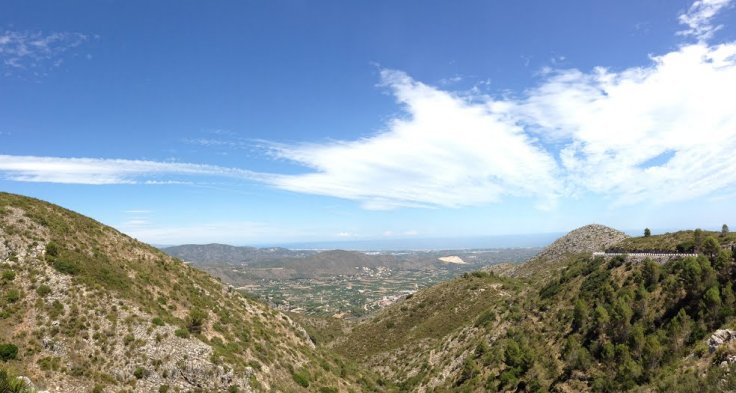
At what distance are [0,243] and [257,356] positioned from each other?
88.9 ft

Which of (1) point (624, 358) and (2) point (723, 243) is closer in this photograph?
(1) point (624, 358)

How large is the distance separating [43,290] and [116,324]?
690cm

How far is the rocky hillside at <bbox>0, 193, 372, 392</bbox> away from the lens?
3011cm

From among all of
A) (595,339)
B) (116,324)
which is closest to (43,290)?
(116,324)

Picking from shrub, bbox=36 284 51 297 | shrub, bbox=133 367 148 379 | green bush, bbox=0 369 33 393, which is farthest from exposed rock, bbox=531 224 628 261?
green bush, bbox=0 369 33 393

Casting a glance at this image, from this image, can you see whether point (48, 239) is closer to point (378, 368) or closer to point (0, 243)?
point (0, 243)

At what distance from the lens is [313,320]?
117938mm

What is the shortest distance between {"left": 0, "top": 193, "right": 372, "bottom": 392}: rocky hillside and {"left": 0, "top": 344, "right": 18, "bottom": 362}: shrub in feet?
0.19

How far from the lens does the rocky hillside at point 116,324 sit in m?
30.1

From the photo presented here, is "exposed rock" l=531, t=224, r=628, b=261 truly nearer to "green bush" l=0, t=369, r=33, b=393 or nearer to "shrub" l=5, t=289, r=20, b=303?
"green bush" l=0, t=369, r=33, b=393

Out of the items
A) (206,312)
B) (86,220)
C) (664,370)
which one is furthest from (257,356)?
(664,370)

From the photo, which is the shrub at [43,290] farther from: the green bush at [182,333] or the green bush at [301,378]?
the green bush at [301,378]

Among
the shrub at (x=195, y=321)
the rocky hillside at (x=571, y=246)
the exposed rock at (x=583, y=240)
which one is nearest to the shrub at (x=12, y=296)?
the shrub at (x=195, y=321)

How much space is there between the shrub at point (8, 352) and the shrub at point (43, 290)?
7.04 metres
